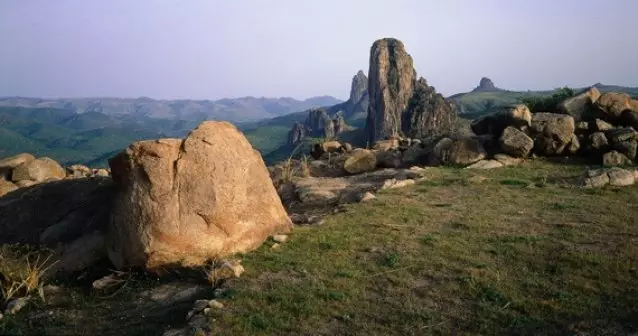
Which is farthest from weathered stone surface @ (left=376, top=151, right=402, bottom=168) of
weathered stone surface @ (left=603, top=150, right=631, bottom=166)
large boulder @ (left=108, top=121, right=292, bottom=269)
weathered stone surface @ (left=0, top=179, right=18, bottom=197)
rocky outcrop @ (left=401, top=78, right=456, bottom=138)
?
rocky outcrop @ (left=401, top=78, right=456, bottom=138)

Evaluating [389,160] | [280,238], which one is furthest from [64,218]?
[389,160]

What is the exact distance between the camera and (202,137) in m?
9.70

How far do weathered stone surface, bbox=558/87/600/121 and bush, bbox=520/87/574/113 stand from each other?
0.56m

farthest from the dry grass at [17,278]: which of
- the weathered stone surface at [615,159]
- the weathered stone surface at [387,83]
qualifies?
the weathered stone surface at [387,83]

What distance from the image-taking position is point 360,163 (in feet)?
62.0

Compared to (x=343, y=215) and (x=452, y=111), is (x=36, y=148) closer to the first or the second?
(x=452, y=111)

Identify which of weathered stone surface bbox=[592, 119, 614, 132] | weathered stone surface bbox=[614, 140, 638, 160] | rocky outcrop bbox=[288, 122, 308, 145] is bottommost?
rocky outcrop bbox=[288, 122, 308, 145]

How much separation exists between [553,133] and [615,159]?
2283 millimetres

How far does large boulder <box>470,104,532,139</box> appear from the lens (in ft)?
60.5

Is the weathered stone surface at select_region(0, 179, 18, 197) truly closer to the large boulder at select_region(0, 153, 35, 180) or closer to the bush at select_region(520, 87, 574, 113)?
the large boulder at select_region(0, 153, 35, 180)

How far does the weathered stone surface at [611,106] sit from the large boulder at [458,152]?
5248mm

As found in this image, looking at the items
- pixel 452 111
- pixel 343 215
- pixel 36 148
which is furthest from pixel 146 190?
pixel 36 148

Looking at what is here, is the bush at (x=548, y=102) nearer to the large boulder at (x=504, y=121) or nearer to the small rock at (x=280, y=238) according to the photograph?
the large boulder at (x=504, y=121)

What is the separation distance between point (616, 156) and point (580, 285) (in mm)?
11154
